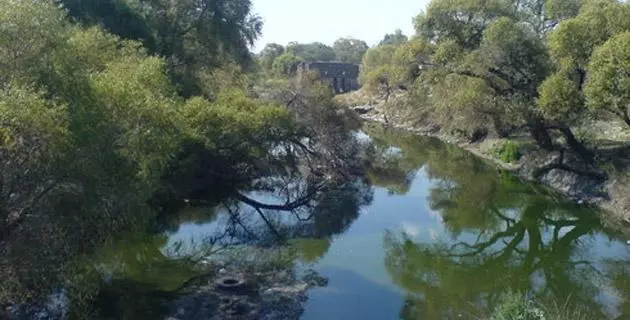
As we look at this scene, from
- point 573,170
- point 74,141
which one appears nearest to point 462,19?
point 573,170

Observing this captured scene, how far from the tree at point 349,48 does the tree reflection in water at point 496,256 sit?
340 feet

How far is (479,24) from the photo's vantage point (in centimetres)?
3719

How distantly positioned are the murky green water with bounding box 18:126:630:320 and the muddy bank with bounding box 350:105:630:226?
0.93 meters

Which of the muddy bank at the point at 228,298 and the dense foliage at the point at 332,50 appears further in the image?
the dense foliage at the point at 332,50

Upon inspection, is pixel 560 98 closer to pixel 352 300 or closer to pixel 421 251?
pixel 421 251

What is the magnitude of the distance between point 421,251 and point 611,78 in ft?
32.5

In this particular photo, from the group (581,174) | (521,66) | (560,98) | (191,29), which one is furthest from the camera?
(191,29)

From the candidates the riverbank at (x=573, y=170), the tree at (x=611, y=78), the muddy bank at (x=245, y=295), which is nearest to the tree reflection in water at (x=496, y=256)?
the riverbank at (x=573, y=170)

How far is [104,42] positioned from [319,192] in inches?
440

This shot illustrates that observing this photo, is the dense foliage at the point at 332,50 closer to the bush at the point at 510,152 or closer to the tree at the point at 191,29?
the tree at the point at 191,29

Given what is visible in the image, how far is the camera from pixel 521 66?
31.3 meters

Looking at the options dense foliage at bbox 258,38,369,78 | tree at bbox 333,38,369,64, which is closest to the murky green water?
dense foliage at bbox 258,38,369,78

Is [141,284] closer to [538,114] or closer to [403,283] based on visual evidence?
[403,283]

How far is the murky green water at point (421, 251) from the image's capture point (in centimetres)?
1566
